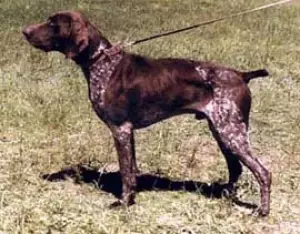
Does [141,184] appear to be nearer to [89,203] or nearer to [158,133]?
[89,203]

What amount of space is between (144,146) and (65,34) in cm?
218

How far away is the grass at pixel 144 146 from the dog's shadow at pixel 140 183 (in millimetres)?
67

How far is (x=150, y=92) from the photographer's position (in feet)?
21.2

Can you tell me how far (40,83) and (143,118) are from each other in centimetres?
421

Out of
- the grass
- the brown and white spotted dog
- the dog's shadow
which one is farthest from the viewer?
the dog's shadow

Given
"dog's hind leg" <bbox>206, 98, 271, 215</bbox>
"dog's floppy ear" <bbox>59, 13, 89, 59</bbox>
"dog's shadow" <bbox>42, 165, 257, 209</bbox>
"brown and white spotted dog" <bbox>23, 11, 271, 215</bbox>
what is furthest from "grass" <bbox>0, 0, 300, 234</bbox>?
"dog's floppy ear" <bbox>59, 13, 89, 59</bbox>

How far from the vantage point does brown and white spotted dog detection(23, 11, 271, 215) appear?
640cm

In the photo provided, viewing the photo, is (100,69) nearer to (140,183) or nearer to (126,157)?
(126,157)

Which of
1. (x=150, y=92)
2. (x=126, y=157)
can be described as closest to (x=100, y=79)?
(x=150, y=92)

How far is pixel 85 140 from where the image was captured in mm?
8336

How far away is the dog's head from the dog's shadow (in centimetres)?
129

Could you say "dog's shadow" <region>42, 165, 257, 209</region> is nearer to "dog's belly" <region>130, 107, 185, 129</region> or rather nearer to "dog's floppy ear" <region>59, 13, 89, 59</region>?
"dog's belly" <region>130, 107, 185, 129</region>

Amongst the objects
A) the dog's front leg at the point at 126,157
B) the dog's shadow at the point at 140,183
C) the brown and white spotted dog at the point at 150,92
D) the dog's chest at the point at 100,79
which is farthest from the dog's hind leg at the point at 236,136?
the dog's chest at the point at 100,79

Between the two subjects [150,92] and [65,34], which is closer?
[65,34]
